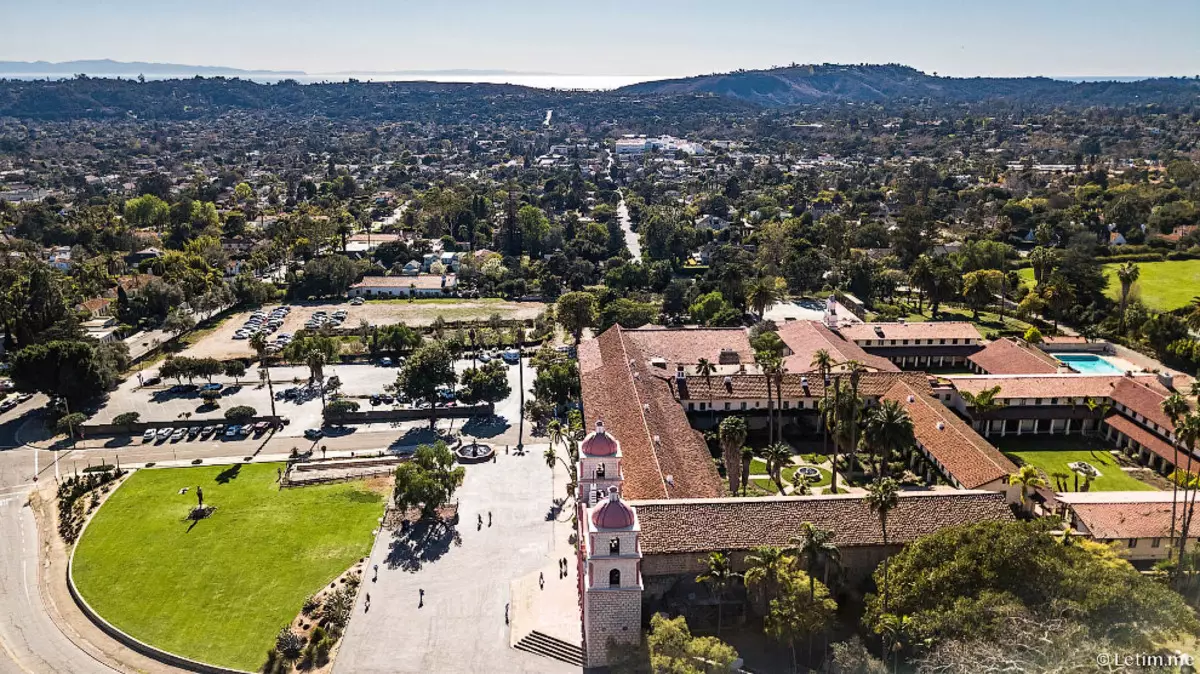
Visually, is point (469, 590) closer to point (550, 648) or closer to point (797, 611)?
point (550, 648)

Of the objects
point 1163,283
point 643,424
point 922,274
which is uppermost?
Answer: point 922,274

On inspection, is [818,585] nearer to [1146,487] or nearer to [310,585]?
[310,585]

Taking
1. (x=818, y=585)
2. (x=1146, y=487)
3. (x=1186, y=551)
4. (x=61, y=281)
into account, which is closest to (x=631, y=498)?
(x=818, y=585)

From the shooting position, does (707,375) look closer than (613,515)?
No

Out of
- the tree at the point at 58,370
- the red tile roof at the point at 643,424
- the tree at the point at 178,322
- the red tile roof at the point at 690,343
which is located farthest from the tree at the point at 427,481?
the tree at the point at 178,322

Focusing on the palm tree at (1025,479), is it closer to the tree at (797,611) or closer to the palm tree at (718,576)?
the tree at (797,611)

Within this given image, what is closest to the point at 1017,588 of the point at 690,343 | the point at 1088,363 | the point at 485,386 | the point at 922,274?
the point at 690,343
